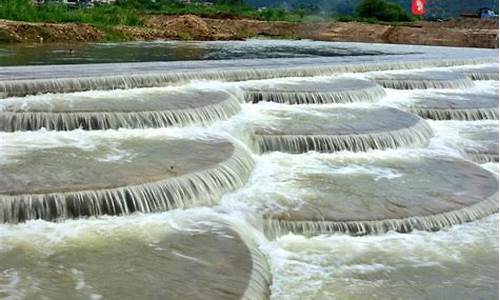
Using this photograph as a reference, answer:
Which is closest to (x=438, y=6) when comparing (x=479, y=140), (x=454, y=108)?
(x=454, y=108)

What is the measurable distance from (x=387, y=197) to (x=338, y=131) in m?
2.46

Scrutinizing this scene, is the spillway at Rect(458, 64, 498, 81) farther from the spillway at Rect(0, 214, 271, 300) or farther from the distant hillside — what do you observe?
the distant hillside

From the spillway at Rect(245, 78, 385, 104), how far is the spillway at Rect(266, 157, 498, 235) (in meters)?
3.24

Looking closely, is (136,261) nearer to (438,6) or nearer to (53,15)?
(53,15)

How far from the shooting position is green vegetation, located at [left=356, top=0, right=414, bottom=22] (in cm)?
5297

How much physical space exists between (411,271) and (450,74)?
1198 centimetres

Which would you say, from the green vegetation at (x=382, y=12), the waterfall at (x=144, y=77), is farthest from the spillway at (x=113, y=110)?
the green vegetation at (x=382, y=12)

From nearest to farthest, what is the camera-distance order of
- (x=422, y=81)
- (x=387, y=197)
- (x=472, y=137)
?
(x=387, y=197), (x=472, y=137), (x=422, y=81)

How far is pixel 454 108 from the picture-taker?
12.2 meters

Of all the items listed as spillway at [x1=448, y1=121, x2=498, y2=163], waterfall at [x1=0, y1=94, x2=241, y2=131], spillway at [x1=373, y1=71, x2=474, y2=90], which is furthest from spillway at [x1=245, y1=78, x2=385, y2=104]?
waterfall at [x1=0, y1=94, x2=241, y2=131]

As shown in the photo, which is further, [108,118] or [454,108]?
[454,108]

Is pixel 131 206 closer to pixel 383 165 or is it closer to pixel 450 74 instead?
pixel 383 165

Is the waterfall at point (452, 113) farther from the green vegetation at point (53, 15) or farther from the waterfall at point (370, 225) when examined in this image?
the green vegetation at point (53, 15)

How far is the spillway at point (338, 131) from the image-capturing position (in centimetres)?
913
